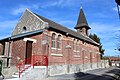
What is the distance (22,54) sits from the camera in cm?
1958

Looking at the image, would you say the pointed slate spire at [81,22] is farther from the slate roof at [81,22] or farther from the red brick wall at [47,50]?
the red brick wall at [47,50]

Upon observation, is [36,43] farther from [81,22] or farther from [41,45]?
[81,22]

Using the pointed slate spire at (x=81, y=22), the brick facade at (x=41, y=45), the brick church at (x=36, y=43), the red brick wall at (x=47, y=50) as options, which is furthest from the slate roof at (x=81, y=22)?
the red brick wall at (x=47, y=50)

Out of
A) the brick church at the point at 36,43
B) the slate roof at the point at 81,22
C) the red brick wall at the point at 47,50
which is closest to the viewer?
the red brick wall at the point at 47,50

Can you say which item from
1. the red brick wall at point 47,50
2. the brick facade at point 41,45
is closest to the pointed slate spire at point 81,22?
the brick facade at point 41,45

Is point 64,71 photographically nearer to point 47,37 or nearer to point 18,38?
point 47,37

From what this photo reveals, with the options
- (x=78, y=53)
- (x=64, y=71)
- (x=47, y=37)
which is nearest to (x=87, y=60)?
(x=78, y=53)

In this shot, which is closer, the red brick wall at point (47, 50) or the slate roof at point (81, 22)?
the red brick wall at point (47, 50)

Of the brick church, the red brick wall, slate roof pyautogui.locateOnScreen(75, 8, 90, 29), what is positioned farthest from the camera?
slate roof pyautogui.locateOnScreen(75, 8, 90, 29)

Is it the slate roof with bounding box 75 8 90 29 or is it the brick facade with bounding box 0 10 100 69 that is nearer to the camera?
the brick facade with bounding box 0 10 100 69

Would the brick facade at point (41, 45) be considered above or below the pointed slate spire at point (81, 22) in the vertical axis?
below

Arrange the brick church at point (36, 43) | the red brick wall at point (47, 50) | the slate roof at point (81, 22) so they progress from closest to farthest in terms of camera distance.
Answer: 1. the red brick wall at point (47, 50)
2. the brick church at point (36, 43)
3. the slate roof at point (81, 22)

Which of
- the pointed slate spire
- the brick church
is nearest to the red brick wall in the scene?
the brick church

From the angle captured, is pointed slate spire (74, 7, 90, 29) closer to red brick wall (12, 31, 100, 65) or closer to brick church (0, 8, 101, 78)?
brick church (0, 8, 101, 78)
